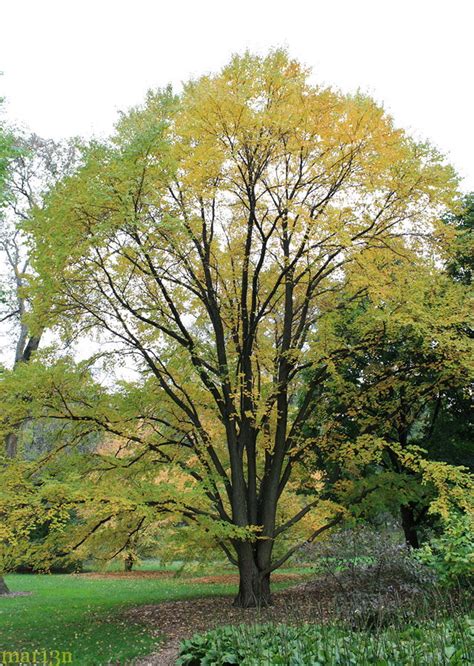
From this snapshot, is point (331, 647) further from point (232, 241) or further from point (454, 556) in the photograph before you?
point (232, 241)

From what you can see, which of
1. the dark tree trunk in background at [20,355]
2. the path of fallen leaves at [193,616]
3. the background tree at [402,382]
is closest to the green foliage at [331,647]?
the path of fallen leaves at [193,616]

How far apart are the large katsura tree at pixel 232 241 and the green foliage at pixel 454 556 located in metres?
2.90

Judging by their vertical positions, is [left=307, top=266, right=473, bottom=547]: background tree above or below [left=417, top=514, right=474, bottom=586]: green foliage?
above

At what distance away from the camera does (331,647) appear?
4.10 meters

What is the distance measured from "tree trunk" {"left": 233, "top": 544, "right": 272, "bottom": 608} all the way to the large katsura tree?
0.03m

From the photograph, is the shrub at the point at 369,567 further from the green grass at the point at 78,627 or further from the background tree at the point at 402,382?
the green grass at the point at 78,627

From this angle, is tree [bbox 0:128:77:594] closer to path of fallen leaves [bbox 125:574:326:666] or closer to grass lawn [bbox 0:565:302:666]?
grass lawn [bbox 0:565:302:666]

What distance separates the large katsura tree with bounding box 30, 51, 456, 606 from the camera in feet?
25.9

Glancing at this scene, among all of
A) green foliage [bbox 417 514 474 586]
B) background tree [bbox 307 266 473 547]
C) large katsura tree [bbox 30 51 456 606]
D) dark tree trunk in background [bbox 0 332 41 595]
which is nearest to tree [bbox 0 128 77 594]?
dark tree trunk in background [bbox 0 332 41 595]

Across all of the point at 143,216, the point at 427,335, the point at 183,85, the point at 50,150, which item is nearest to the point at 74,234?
the point at 143,216

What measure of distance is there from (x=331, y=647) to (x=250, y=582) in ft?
17.9

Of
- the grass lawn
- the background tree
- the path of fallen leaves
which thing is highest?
the background tree

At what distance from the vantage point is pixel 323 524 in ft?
32.9

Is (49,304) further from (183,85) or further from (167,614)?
(167,614)
